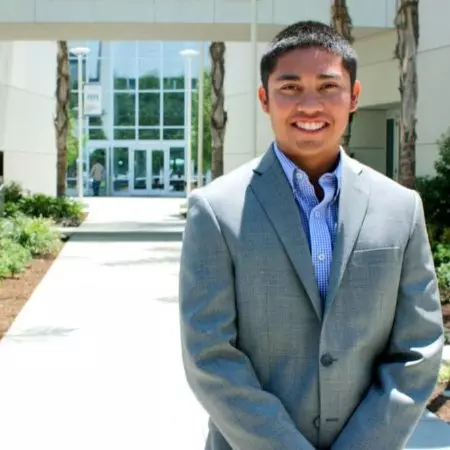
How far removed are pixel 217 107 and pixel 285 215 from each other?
24.8 m

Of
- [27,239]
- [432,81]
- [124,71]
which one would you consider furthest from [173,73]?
[27,239]

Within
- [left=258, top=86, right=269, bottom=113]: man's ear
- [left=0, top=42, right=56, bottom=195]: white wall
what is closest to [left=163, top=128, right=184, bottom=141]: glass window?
[left=0, top=42, right=56, bottom=195]: white wall

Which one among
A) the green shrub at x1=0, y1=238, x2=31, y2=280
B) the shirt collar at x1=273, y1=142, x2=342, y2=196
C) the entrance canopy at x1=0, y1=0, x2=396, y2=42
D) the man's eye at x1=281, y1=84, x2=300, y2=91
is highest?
the entrance canopy at x1=0, y1=0, x2=396, y2=42

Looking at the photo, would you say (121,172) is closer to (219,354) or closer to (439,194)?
(439,194)

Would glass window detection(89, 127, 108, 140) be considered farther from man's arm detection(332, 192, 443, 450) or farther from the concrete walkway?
man's arm detection(332, 192, 443, 450)

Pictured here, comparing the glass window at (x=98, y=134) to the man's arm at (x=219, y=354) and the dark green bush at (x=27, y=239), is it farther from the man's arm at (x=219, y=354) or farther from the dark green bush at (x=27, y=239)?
the man's arm at (x=219, y=354)

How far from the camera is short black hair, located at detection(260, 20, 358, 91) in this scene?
7.43 ft

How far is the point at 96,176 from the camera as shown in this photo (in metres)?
49.8

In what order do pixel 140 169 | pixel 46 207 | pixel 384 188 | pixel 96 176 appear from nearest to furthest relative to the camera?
pixel 384 188 < pixel 46 207 < pixel 96 176 < pixel 140 169

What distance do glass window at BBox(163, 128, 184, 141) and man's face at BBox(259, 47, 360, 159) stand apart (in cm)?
5062

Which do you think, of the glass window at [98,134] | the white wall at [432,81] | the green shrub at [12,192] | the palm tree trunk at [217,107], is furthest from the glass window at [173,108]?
the white wall at [432,81]

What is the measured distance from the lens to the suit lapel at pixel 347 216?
85.4 inches

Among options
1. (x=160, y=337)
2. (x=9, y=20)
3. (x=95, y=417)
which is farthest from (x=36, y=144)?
(x=95, y=417)

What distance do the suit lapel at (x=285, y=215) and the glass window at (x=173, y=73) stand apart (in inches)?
2030
